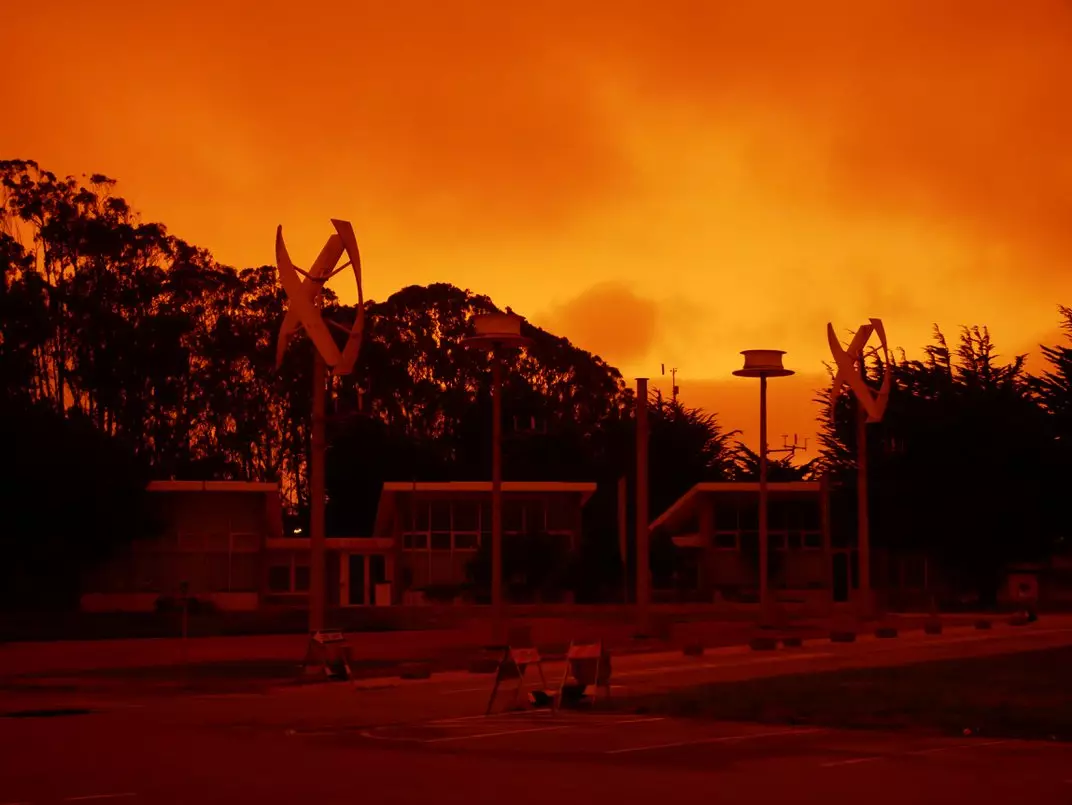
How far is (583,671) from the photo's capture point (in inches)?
818

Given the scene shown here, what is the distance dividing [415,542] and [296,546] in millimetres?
4895

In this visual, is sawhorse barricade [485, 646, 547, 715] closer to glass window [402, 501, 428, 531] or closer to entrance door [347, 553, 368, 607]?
glass window [402, 501, 428, 531]

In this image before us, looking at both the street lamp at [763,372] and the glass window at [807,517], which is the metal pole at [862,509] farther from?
the glass window at [807,517]

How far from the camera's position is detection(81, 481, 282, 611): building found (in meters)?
61.8

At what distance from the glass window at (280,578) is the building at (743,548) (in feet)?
50.7

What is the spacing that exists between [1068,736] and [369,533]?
75.5 m

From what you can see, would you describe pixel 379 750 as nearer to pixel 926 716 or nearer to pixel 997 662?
pixel 926 716

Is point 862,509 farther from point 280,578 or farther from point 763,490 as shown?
point 280,578

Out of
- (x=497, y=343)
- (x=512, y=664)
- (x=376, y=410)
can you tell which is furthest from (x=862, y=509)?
(x=376, y=410)

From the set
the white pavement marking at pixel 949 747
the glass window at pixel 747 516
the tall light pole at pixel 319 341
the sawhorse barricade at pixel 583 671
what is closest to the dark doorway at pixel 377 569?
the glass window at pixel 747 516

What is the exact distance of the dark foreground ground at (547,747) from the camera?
12430 millimetres

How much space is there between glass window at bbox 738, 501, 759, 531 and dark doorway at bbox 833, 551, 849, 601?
4.76 m

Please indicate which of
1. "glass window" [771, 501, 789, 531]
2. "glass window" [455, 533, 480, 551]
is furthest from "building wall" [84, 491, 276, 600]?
"glass window" [771, 501, 789, 531]

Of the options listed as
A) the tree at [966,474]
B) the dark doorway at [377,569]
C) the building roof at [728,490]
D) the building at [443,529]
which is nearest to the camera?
the tree at [966,474]
